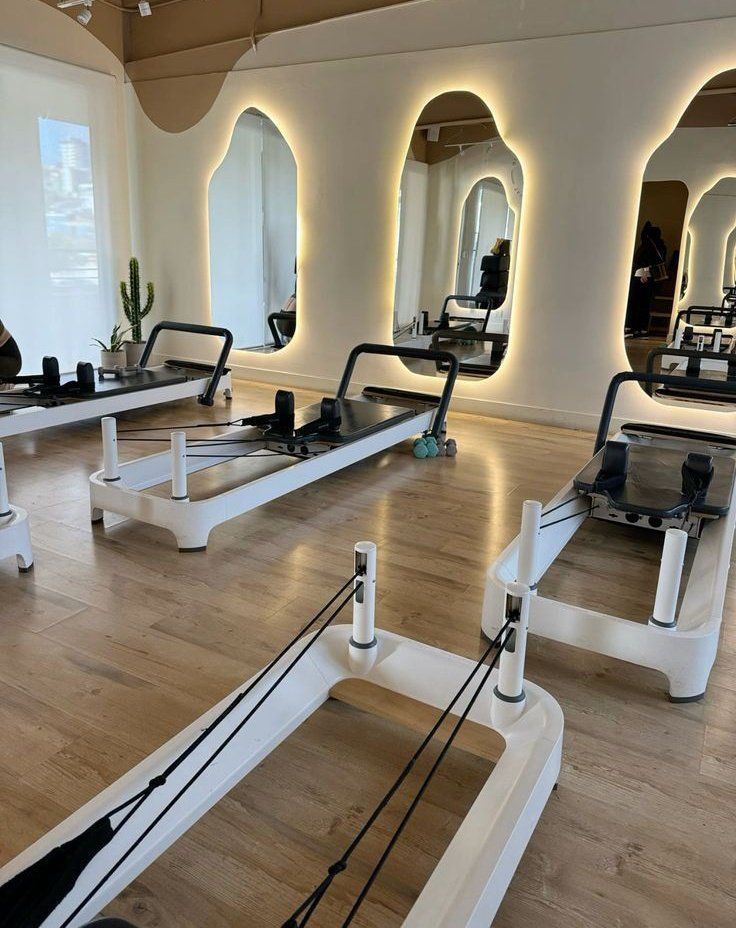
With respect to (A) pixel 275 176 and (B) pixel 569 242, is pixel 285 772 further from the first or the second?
(A) pixel 275 176

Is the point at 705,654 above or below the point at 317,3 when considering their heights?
below

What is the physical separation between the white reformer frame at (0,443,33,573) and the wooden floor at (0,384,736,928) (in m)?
0.07

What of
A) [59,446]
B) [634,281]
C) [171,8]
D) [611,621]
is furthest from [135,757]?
[171,8]

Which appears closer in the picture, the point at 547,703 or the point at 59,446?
the point at 547,703

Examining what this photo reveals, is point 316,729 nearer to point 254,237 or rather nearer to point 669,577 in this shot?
point 669,577

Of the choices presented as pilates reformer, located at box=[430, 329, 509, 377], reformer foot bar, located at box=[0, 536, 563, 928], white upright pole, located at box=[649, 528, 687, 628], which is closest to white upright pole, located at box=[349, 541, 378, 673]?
reformer foot bar, located at box=[0, 536, 563, 928]

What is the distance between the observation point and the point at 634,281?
15.6 feet

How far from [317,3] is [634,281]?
313 centimetres

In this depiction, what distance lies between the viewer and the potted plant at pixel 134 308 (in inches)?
243

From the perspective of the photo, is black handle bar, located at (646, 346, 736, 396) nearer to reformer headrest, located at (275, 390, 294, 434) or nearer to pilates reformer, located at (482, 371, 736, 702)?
pilates reformer, located at (482, 371, 736, 702)

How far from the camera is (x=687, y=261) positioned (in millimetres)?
4797

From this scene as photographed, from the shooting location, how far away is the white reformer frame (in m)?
2.55

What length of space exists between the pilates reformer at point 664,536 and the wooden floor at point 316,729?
0.12 meters

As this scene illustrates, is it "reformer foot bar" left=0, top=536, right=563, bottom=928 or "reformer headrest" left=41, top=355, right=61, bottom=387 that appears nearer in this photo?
"reformer foot bar" left=0, top=536, right=563, bottom=928
